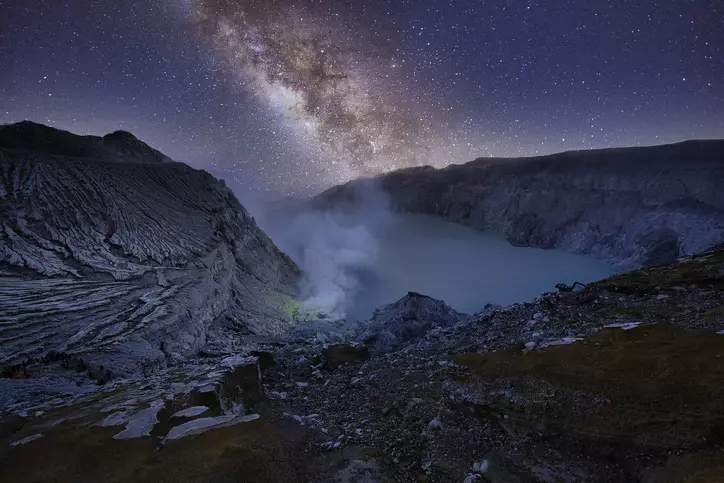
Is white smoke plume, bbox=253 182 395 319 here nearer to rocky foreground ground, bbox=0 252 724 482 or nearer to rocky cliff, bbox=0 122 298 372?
rocky cliff, bbox=0 122 298 372

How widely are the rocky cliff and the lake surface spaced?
9250 millimetres

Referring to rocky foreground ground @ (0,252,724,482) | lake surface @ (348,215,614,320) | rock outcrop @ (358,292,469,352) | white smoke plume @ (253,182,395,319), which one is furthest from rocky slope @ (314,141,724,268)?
rocky foreground ground @ (0,252,724,482)

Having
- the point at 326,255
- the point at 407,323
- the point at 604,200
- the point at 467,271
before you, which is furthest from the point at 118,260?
the point at 604,200

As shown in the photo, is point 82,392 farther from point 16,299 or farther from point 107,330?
point 16,299

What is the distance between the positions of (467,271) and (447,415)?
2809cm

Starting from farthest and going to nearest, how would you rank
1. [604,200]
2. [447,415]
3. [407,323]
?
1. [604,200]
2. [407,323]
3. [447,415]

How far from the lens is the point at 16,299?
366 inches

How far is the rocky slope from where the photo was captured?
27.1 meters

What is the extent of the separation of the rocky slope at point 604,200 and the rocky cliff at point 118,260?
3088 cm

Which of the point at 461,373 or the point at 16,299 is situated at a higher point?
the point at 16,299

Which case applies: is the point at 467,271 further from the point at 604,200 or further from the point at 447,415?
the point at 447,415

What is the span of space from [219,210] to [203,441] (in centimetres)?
1873

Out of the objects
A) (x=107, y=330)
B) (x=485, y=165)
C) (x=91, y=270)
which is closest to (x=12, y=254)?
(x=91, y=270)

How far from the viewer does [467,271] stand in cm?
3256
